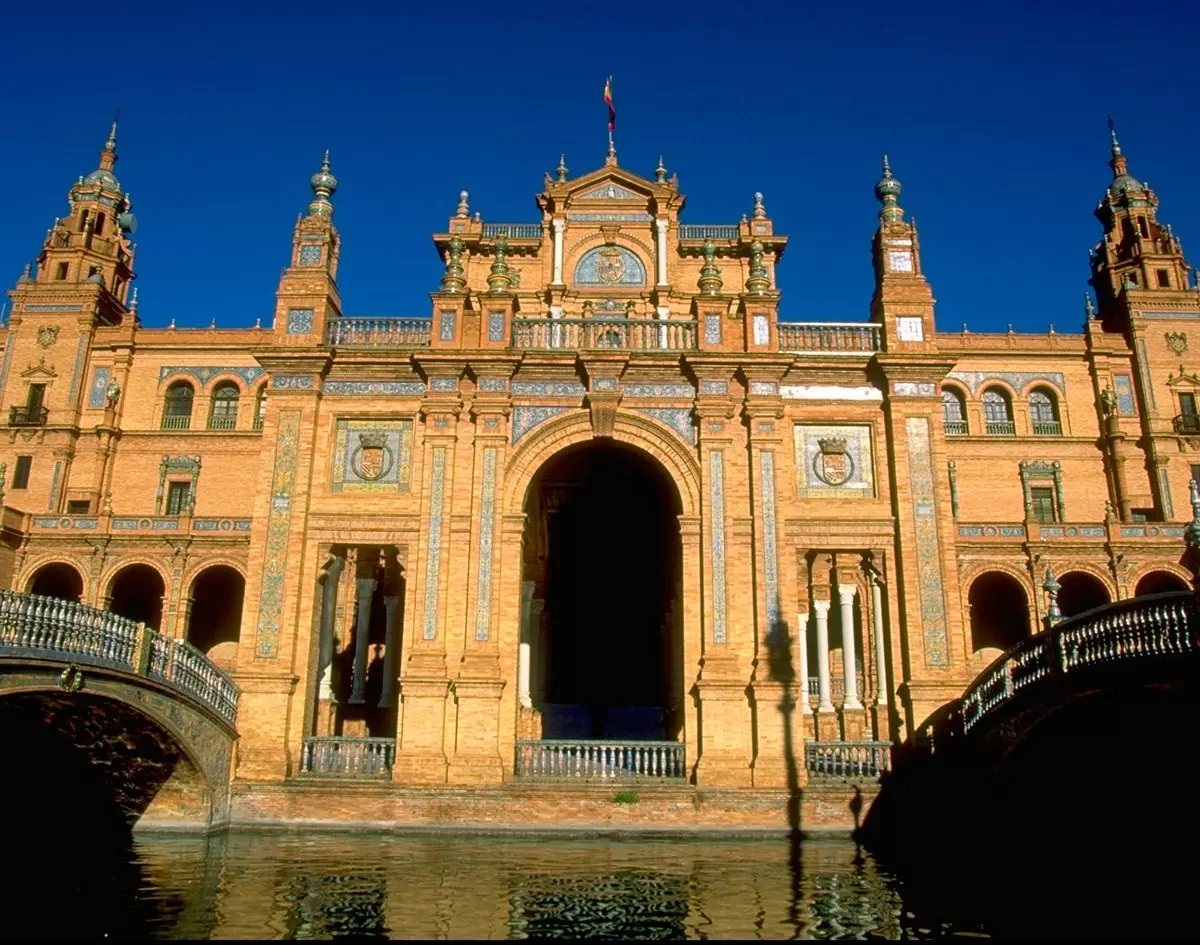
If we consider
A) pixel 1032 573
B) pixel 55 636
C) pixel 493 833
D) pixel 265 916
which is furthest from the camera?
pixel 1032 573

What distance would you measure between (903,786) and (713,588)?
187 inches

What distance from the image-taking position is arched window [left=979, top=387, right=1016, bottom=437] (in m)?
37.5

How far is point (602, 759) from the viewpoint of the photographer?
17422 mm

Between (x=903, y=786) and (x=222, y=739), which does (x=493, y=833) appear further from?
(x=903, y=786)

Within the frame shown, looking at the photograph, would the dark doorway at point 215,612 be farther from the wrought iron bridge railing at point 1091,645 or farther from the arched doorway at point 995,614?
the wrought iron bridge railing at point 1091,645

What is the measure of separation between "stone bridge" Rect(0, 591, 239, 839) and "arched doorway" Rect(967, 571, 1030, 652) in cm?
2434

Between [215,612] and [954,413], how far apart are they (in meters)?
28.4

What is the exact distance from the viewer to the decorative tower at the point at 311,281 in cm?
1966

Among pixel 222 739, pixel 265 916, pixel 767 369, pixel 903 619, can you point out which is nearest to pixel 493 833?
pixel 222 739

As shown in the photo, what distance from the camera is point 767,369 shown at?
19219mm

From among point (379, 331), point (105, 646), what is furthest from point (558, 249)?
point (105, 646)

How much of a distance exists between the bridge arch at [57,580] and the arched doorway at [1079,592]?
31794 millimetres

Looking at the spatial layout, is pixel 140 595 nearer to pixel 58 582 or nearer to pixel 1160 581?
pixel 58 582

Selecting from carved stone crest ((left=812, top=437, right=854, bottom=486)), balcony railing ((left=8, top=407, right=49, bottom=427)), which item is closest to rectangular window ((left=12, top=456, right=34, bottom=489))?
balcony railing ((left=8, top=407, right=49, bottom=427))
